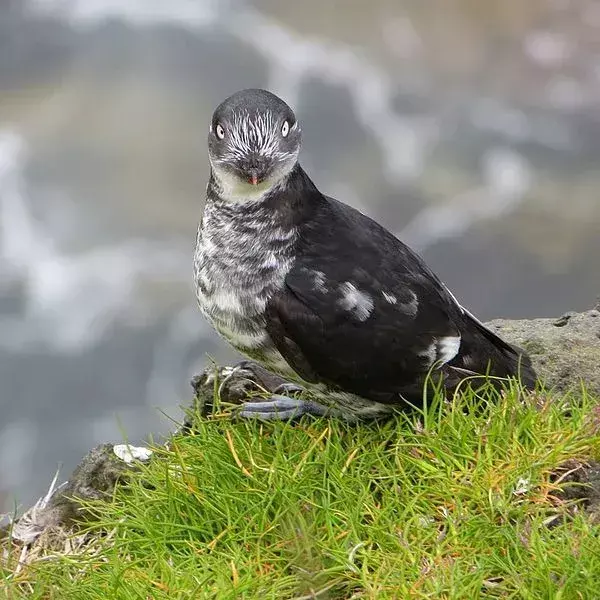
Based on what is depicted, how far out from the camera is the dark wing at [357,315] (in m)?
1.88

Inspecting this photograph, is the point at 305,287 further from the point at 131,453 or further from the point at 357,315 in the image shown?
the point at 131,453

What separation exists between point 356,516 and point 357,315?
457mm

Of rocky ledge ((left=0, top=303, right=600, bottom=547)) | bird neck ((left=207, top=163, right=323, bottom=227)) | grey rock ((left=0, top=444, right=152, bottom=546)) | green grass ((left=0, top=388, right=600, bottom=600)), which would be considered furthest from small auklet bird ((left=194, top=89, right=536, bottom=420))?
grey rock ((left=0, top=444, right=152, bottom=546))

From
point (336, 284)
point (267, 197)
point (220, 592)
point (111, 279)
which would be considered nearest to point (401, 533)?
point (220, 592)

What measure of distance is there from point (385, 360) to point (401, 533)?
Result: 0.41m

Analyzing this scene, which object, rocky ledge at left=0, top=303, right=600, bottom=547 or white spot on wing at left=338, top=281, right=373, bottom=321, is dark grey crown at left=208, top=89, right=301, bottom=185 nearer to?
white spot on wing at left=338, top=281, right=373, bottom=321

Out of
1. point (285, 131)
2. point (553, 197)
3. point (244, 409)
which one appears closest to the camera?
point (285, 131)

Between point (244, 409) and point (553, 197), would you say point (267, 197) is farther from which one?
point (553, 197)

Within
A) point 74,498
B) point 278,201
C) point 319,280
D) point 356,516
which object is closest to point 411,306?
point 319,280

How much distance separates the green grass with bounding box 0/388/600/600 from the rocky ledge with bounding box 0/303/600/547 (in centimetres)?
13

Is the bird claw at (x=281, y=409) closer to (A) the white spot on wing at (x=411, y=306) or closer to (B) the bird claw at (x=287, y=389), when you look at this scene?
(B) the bird claw at (x=287, y=389)

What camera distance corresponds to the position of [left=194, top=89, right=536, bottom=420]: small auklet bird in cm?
187

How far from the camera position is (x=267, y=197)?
1.96m

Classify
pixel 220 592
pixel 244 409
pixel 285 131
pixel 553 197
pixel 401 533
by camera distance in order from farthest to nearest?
pixel 553 197
pixel 244 409
pixel 285 131
pixel 401 533
pixel 220 592
